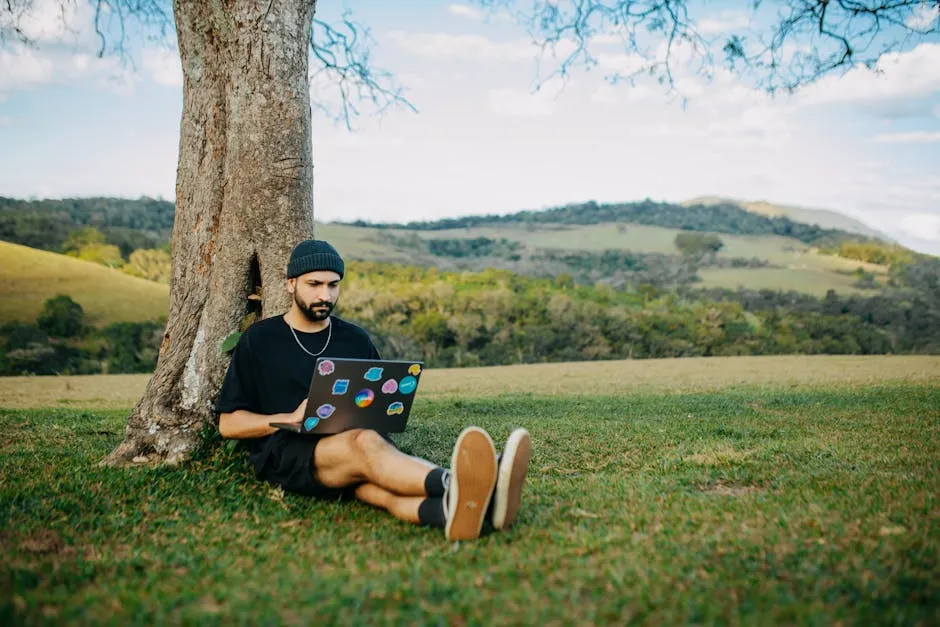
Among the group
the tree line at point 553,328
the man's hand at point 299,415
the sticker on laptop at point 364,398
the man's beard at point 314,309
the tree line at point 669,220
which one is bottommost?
the tree line at point 553,328

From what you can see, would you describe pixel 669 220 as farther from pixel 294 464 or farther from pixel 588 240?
pixel 294 464

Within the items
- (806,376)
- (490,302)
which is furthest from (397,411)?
(490,302)

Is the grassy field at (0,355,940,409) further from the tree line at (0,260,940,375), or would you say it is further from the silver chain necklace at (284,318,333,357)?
the tree line at (0,260,940,375)

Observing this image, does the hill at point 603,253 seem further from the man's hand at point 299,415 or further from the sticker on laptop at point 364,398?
the man's hand at point 299,415

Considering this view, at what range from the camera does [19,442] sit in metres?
8.41

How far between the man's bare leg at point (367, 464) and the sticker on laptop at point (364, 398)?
19 cm

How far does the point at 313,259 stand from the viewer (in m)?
5.60

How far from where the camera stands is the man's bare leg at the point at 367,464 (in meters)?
4.85

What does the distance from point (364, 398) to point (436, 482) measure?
879mm

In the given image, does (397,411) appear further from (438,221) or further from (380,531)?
(438,221)

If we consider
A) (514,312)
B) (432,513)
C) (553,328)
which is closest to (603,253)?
(514,312)

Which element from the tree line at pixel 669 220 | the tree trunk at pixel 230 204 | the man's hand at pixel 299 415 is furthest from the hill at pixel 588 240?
the man's hand at pixel 299 415

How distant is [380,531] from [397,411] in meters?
0.98

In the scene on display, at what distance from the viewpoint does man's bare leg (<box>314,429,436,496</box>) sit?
4848mm
